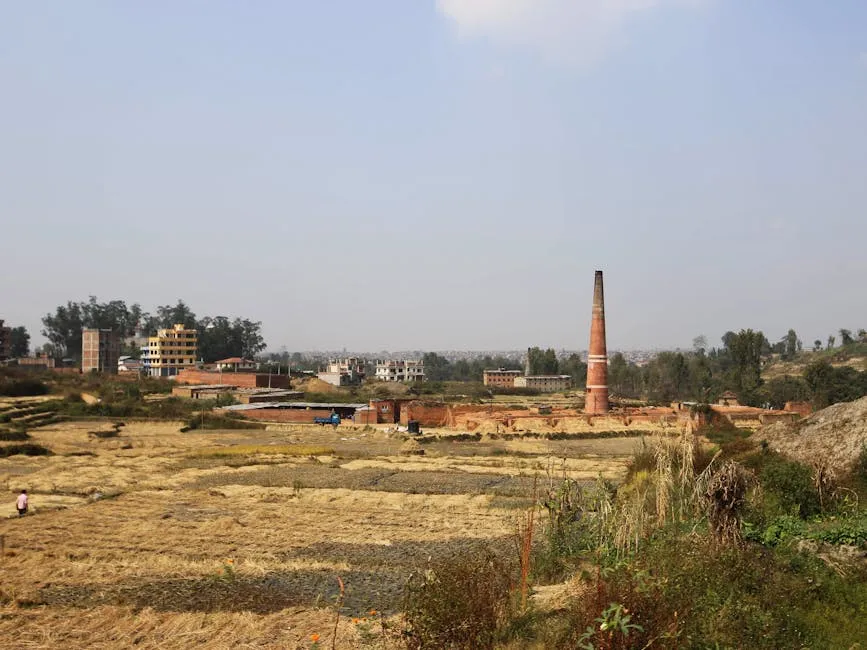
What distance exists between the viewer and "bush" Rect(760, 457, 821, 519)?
9445 millimetres

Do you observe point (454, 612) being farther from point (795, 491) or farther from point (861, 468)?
point (861, 468)

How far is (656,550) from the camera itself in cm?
738

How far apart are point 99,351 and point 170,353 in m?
10.6

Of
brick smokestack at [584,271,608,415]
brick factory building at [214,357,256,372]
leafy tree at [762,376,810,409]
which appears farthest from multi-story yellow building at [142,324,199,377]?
leafy tree at [762,376,810,409]

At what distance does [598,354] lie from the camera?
40125mm

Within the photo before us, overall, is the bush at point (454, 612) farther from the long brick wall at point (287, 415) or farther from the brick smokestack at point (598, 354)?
the long brick wall at point (287, 415)

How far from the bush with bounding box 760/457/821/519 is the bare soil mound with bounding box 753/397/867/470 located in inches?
32.5

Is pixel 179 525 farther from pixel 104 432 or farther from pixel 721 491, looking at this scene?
pixel 104 432

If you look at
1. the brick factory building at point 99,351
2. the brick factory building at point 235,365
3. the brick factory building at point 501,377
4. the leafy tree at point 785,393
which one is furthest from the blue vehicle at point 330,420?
the brick factory building at point 501,377

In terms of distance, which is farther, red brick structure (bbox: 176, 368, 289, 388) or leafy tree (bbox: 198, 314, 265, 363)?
leafy tree (bbox: 198, 314, 265, 363)

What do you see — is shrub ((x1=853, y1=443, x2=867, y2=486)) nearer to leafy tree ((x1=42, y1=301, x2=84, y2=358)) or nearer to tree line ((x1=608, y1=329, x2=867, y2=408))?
tree line ((x1=608, y1=329, x2=867, y2=408))

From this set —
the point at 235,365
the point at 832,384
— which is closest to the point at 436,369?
the point at 235,365

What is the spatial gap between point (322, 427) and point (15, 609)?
97.7ft

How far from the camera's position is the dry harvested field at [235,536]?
28.6 ft
